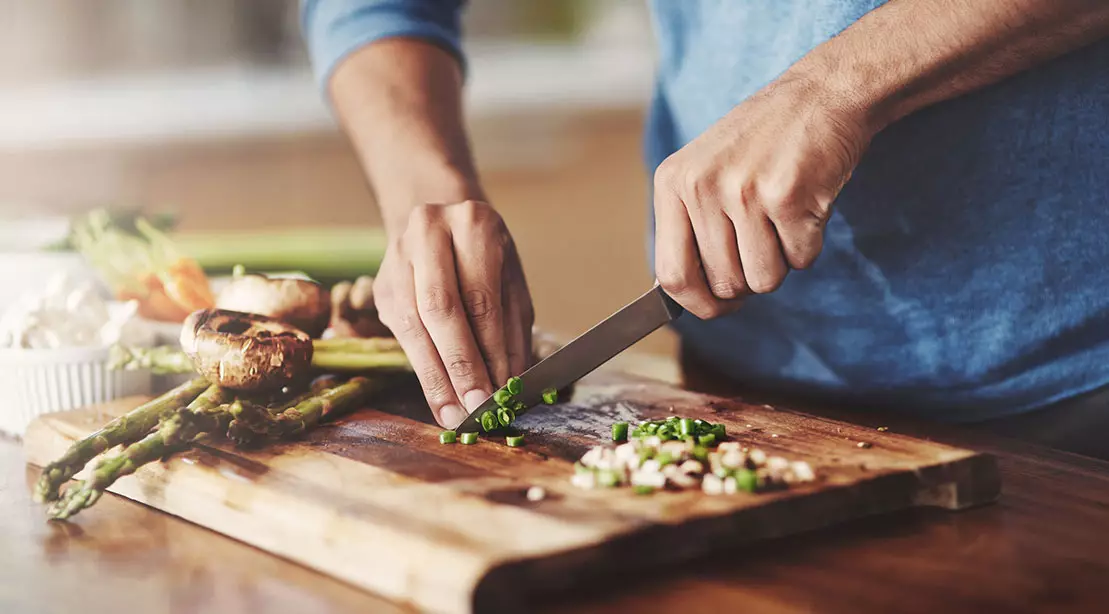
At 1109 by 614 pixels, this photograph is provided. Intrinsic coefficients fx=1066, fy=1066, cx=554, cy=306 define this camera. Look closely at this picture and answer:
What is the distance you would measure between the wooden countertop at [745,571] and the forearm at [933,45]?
34 centimetres

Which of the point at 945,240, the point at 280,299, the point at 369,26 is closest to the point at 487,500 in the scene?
the point at 280,299

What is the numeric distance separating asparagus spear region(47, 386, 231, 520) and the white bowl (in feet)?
0.58

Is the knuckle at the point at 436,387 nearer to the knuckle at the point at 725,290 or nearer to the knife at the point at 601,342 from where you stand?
the knife at the point at 601,342

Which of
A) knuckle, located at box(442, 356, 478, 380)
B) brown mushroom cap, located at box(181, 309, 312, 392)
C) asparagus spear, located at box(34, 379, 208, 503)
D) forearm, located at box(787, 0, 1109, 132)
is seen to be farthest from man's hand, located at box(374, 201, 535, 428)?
forearm, located at box(787, 0, 1109, 132)

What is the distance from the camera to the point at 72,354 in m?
1.04

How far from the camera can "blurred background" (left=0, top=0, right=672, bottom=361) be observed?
317 centimetres

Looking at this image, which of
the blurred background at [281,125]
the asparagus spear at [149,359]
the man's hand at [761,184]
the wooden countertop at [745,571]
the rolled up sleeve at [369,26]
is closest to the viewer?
the wooden countertop at [745,571]

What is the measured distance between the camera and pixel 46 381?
1.04 meters

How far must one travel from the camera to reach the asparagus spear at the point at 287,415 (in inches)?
34.8

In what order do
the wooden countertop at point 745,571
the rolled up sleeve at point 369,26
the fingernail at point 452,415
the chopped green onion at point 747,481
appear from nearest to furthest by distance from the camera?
the wooden countertop at point 745,571, the chopped green onion at point 747,481, the fingernail at point 452,415, the rolled up sleeve at point 369,26

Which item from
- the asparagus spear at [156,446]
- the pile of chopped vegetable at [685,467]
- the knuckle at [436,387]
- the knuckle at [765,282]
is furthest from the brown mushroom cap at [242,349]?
the knuckle at [765,282]

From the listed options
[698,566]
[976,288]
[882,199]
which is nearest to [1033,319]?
[976,288]

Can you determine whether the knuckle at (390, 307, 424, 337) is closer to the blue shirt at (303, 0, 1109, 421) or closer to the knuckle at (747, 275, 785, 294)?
the knuckle at (747, 275, 785, 294)

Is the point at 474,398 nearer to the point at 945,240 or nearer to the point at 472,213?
the point at 472,213
